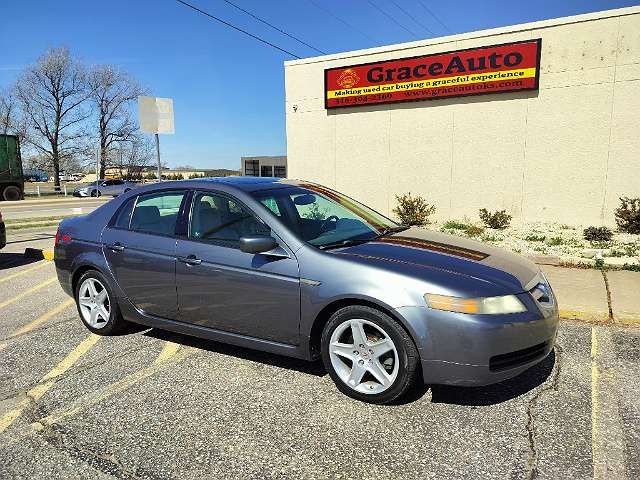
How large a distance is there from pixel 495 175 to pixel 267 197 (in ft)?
29.2

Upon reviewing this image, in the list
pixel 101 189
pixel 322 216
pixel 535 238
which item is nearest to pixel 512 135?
pixel 535 238

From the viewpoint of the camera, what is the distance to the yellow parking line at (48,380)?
10.4 ft

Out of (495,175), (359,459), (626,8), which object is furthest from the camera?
(495,175)

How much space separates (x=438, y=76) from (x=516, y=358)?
10.2 m

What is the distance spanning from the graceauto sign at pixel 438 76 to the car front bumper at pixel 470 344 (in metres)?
9.32

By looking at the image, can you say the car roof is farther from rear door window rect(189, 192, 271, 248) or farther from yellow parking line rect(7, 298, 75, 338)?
yellow parking line rect(7, 298, 75, 338)

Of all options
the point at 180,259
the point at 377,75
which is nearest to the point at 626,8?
the point at 377,75

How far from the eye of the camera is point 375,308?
3191 millimetres

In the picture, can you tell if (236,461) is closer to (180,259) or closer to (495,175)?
(180,259)

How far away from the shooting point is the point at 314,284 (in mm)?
3359

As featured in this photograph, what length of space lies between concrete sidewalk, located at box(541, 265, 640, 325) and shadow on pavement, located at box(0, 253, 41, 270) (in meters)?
8.70

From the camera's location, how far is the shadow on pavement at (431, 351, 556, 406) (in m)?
3.33

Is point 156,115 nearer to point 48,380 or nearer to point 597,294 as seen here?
point 48,380

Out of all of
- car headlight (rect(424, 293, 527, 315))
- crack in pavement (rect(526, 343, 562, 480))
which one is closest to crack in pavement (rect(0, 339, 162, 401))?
car headlight (rect(424, 293, 527, 315))
